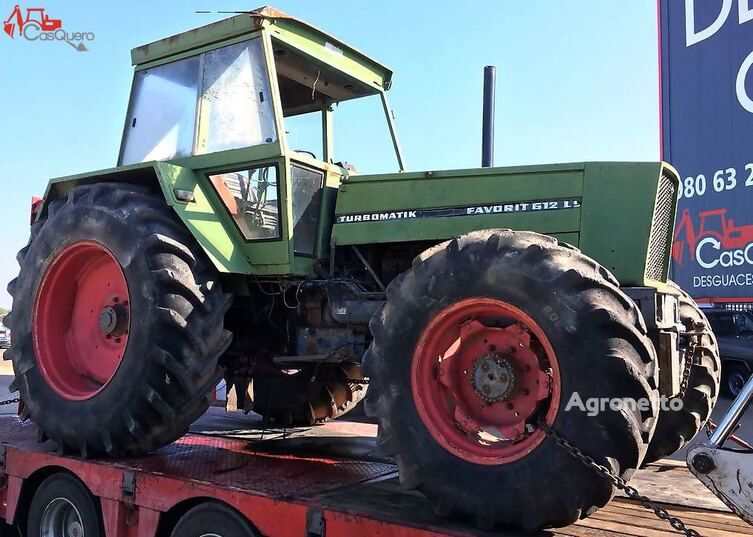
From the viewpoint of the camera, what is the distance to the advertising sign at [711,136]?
47.1 ft

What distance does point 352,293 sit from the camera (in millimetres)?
4625

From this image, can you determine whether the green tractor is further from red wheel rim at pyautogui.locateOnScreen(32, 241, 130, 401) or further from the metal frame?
the metal frame

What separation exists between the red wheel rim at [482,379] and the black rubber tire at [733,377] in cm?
1107

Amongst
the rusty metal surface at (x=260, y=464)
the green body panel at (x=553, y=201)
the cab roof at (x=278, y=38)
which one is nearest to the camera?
the green body panel at (x=553, y=201)

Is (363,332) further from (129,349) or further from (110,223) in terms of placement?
(110,223)

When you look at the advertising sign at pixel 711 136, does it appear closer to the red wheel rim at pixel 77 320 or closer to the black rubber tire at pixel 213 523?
the red wheel rim at pixel 77 320

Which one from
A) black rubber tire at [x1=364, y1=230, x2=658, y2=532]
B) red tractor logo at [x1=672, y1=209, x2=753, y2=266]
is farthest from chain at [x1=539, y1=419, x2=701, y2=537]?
red tractor logo at [x1=672, y1=209, x2=753, y2=266]

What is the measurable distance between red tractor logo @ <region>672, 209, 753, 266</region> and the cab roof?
1114 cm

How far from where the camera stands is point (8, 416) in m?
6.78

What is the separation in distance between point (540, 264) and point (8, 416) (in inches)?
226

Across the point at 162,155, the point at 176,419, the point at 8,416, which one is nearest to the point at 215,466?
the point at 176,419

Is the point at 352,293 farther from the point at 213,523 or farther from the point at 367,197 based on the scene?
the point at 213,523

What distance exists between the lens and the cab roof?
473 cm

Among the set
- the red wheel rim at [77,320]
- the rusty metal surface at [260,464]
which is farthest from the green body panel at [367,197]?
the rusty metal surface at [260,464]
